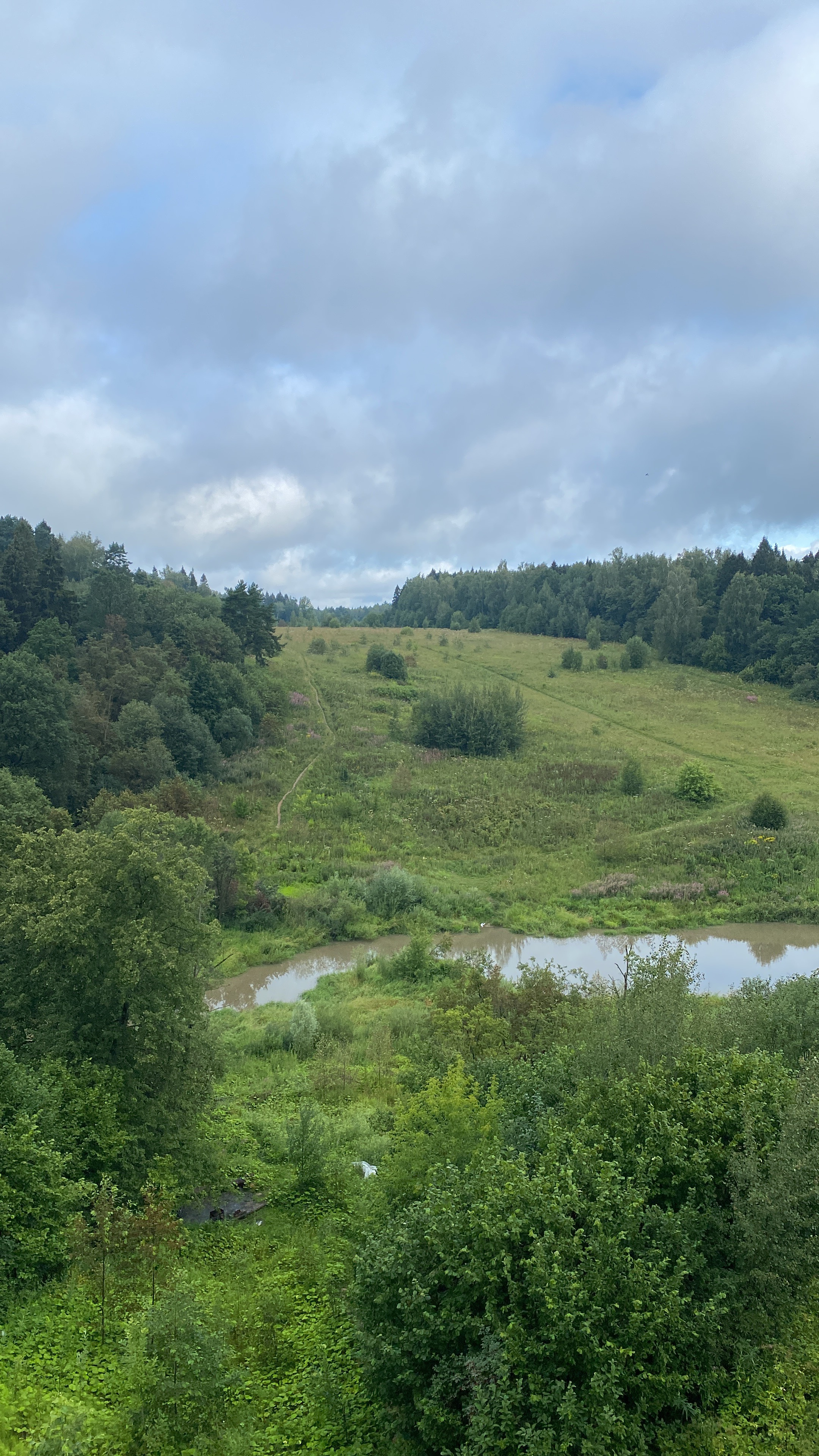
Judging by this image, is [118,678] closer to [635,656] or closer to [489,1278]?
[489,1278]

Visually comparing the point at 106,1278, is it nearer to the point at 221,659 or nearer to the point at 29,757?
the point at 29,757

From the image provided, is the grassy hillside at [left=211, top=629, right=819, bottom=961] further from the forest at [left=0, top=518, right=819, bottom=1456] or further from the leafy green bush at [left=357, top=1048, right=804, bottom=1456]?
the leafy green bush at [left=357, top=1048, right=804, bottom=1456]

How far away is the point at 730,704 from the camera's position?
64125 millimetres

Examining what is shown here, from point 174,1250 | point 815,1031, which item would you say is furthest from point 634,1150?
point 174,1250

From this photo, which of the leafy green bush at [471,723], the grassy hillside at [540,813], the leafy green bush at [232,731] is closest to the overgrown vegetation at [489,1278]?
the grassy hillside at [540,813]

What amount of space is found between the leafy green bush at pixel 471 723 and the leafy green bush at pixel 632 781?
10226 millimetres

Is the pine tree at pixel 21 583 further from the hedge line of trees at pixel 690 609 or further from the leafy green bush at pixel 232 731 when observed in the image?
the hedge line of trees at pixel 690 609

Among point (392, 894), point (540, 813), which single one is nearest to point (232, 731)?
point (540, 813)

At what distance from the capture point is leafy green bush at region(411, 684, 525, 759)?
5166cm

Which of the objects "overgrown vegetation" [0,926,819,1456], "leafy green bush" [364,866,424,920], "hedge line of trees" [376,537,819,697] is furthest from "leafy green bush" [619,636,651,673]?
"overgrown vegetation" [0,926,819,1456]

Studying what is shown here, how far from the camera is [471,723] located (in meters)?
52.3

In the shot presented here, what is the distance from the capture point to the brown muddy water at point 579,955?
2481 cm

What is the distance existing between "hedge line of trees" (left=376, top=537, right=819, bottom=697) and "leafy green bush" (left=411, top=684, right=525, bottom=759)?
3095cm

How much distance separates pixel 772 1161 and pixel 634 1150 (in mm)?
1477
